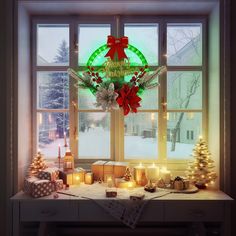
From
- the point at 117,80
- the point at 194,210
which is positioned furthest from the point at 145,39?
the point at 194,210

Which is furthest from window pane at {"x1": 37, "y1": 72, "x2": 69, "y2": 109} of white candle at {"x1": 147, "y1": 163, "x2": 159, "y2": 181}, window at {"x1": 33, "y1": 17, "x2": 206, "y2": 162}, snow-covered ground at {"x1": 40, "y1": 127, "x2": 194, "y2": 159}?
white candle at {"x1": 147, "y1": 163, "x2": 159, "y2": 181}

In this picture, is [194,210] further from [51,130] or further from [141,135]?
[51,130]

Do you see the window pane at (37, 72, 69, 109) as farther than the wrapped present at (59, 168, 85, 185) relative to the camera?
Yes

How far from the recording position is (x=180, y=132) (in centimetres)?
238

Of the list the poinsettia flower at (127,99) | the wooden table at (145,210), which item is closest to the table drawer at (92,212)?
the wooden table at (145,210)

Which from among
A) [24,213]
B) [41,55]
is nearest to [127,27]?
[41,55]

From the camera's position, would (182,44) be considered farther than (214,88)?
Yes

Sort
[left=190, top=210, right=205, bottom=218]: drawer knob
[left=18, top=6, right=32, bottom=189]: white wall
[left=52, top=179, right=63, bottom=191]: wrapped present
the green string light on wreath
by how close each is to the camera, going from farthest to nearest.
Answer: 1. the green string light on wreath
2. [left=18, top=6, right=32, bottom=189]: white wall
3. [left=52, top=179, right=63, bottom=191]: wrapped present
4. [left=190, top=210, right=205, bottom=218]: drawer knob

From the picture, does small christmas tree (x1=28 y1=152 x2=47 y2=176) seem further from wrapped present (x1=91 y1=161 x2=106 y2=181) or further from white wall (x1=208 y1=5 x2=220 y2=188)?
white wall (x1=208 y1=5 x2=220 y2=188)

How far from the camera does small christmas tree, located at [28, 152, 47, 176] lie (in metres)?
2.10

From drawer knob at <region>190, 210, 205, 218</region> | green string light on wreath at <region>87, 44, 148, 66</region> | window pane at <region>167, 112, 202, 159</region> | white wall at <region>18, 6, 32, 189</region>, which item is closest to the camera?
drawer knob at <region>190, 210, 205, 218</region>

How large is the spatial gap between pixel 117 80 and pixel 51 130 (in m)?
0.84

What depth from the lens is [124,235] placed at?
7.36 ft

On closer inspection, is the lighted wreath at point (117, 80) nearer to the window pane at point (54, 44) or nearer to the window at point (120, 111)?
the window at point (120, 111)
